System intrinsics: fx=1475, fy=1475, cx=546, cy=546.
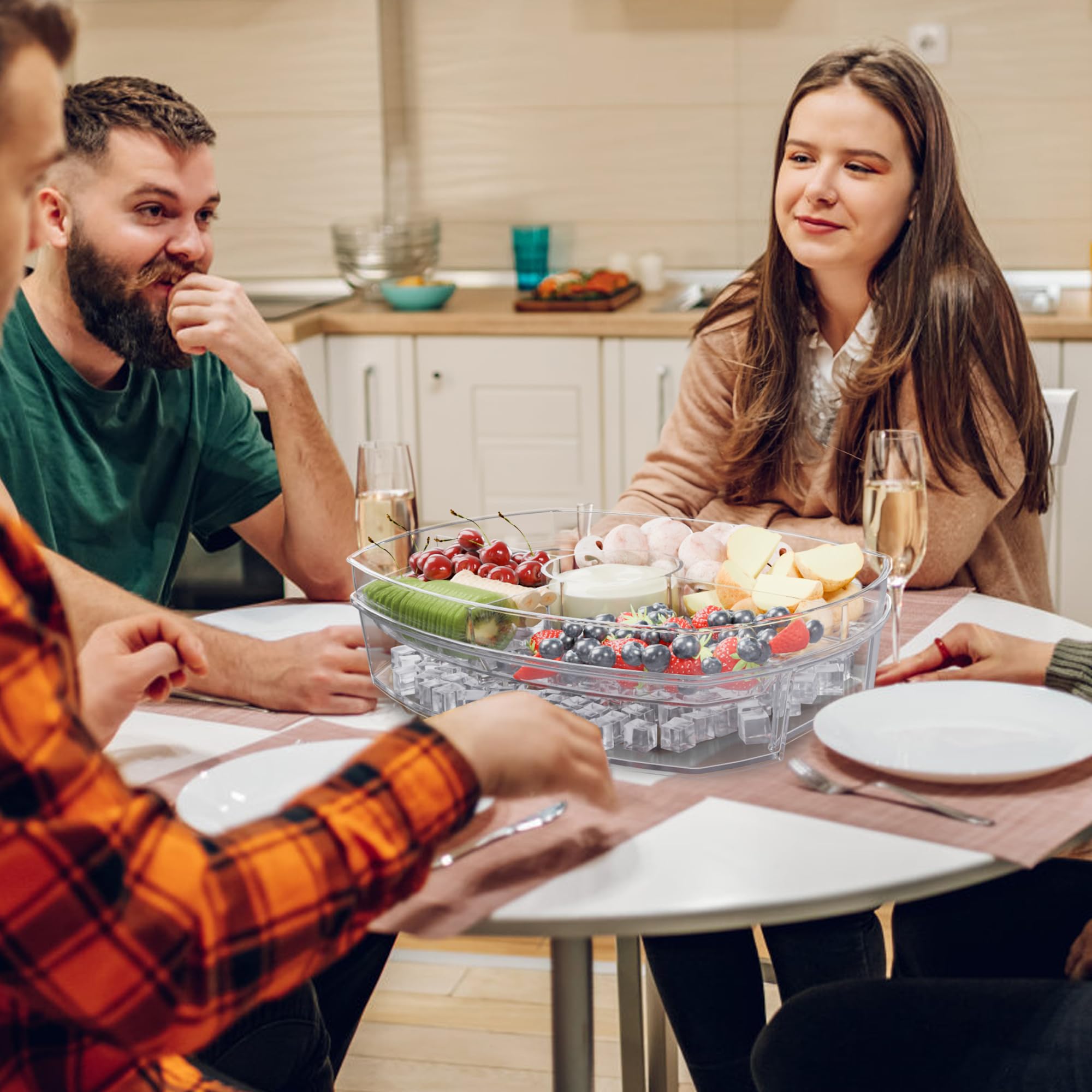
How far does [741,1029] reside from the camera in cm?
153

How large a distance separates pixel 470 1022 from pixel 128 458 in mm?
952

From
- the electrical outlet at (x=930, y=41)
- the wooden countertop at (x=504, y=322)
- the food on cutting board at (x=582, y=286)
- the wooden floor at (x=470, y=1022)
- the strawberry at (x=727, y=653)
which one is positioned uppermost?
the electrical outlet at (x=930, y=41)

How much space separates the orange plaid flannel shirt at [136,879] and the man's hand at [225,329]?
110cm

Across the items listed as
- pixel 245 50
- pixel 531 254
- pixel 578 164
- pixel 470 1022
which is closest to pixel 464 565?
pixel 470 1022

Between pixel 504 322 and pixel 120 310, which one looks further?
pixel 504 322

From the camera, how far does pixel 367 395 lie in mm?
3457

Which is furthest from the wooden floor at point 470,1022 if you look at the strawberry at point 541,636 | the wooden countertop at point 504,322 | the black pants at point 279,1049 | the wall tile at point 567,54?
the wall tile at point 567,54

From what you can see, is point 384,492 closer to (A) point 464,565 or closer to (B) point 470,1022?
(A) point 464,565

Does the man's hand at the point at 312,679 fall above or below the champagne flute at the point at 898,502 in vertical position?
below

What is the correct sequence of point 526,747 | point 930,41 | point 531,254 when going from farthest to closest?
point 531,254 → point 930,41 → point 526,747

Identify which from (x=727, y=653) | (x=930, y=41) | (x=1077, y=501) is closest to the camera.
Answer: (x=727, y=653)

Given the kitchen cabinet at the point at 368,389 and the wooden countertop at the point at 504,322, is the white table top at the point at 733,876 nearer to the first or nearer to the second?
the wooden countertop at the point at 504,322

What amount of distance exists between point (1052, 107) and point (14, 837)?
3432 millimetres

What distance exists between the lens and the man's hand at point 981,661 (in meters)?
1.33
